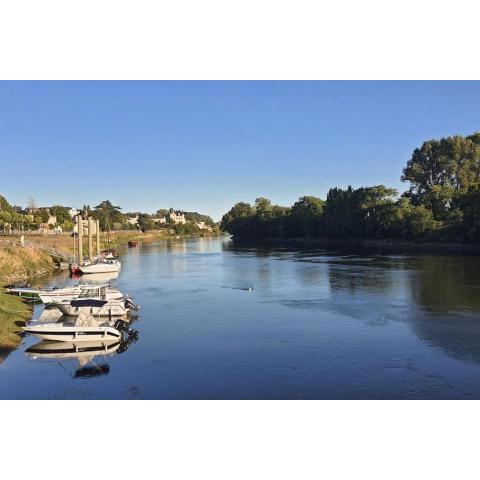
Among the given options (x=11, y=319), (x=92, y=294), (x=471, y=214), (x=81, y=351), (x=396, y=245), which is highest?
(x=471, y=214)

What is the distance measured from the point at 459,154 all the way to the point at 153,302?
8777 centimetres

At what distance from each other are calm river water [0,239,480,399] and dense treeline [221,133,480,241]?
48390mm

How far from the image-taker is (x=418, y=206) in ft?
317

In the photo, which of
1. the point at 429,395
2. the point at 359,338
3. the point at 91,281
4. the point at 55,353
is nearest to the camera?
the point at 429,395

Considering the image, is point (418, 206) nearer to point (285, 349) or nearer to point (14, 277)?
point (14, 277)

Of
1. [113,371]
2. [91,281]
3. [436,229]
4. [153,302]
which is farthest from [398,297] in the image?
[436,229]

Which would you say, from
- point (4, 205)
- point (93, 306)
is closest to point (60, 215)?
point (4, 205)

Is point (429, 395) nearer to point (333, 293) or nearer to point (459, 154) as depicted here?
point (333, 293)

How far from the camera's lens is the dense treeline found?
86.7 metres

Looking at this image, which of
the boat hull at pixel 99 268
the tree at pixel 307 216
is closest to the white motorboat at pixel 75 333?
the boat hull at pixel 99 268

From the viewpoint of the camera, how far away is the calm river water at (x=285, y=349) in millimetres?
17172

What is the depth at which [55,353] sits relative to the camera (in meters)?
21.3

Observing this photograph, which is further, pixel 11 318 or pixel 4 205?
pixel 4 205

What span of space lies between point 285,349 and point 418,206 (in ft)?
266
